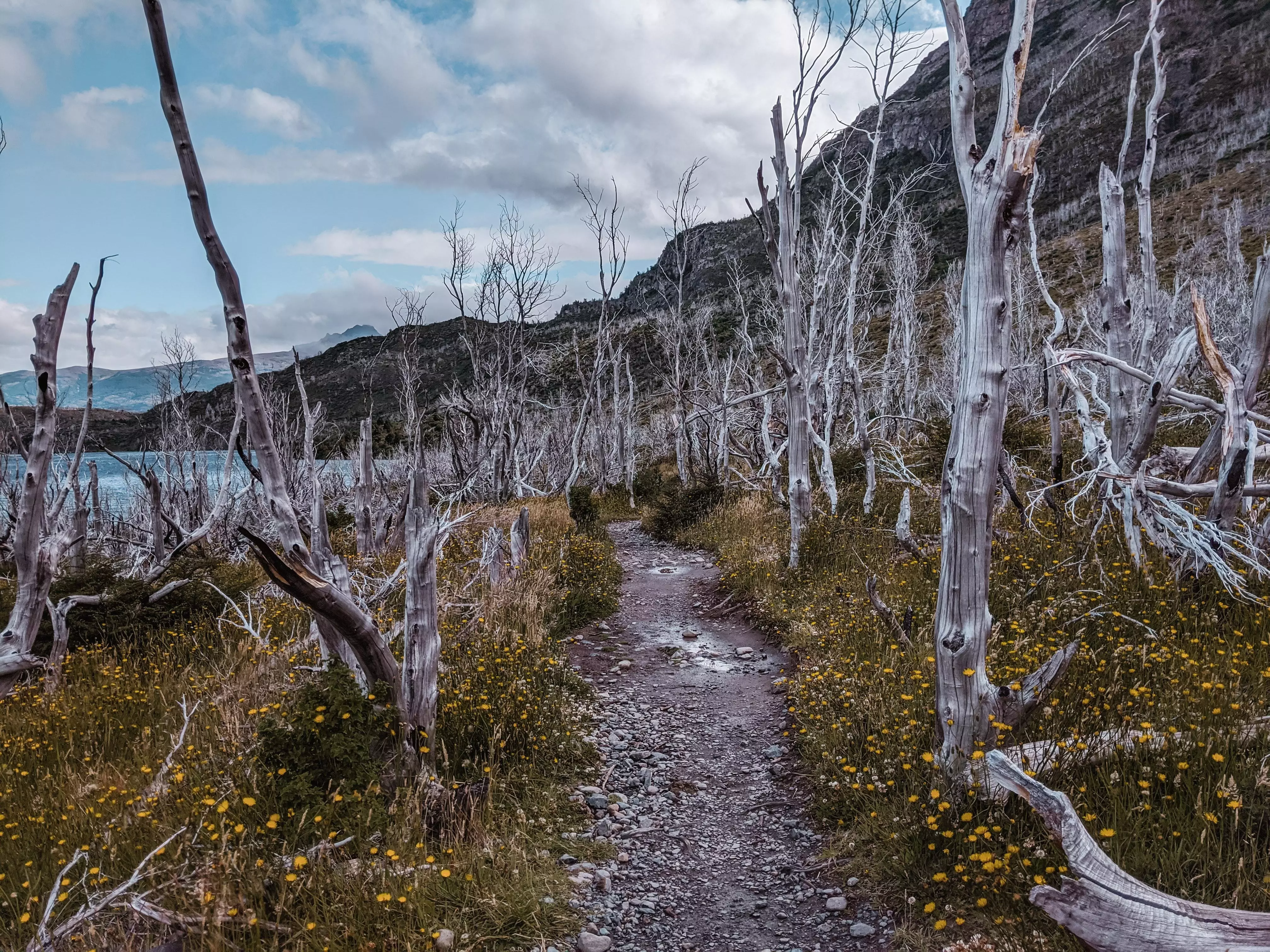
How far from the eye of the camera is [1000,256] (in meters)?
3.39

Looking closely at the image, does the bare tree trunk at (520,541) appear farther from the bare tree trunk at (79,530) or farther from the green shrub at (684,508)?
the green shrub at (684,508)

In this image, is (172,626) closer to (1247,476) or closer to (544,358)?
(1247,476)

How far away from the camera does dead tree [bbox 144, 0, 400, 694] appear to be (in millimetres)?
2814

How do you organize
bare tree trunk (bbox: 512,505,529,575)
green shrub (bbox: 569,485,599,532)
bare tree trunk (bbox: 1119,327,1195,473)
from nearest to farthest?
1. bare tree trunk (bbox: 1119,327,1195,473)
2. bare tree trunk (bbox: 512,505,529,575)
3. green shrub (bbox: 569,485,599,532)

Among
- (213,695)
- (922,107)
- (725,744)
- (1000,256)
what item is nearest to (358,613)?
(213,695)

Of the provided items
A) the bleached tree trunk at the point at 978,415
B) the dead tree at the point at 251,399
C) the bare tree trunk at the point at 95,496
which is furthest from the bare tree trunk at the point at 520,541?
the bare tree trunk at the point at 95,496

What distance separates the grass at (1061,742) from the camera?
9.46 ft

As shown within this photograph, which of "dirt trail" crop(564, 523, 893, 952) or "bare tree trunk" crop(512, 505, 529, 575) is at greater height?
"bare tree trunk" crop(512, 505, 529, 575)

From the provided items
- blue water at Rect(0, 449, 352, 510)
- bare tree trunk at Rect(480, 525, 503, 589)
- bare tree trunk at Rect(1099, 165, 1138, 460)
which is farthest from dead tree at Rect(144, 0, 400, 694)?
bare tree trunk at Rect(1099, 165, 1138, 460)

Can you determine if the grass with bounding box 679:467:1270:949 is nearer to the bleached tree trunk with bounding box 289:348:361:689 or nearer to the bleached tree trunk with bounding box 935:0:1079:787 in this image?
the bleached tree trunk with bounding box 935:0:1079:787

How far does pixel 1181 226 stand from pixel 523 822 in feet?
203

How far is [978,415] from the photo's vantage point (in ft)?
11.5

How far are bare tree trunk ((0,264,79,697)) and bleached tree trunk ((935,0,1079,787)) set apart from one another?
5.79m

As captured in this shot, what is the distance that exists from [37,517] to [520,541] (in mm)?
6413
